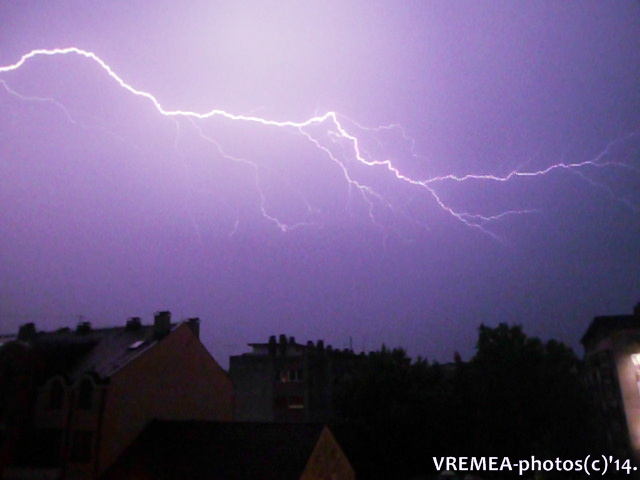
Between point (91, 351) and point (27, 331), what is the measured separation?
587 cm

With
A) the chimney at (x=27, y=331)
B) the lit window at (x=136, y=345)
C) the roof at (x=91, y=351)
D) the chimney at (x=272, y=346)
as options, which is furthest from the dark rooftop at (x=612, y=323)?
the chimney at (x=27, y=331)

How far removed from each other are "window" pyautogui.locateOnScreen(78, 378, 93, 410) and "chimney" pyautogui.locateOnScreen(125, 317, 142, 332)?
4.69m

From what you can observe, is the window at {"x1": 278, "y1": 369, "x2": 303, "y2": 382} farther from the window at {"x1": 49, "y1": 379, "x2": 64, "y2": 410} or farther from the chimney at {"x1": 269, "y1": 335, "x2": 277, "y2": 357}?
the window at {"x1": 49, "y1": 379, "x2": 64, "y2": 410}

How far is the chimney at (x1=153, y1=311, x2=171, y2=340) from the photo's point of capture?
22.7 meters

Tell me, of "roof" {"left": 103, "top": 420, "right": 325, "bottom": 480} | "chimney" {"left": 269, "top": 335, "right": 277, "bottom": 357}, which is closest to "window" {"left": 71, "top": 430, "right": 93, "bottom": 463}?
"roof" {"left": 103, "top": 420, "right": 325, "bottom": 480}

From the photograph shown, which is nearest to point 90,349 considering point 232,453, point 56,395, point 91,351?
point 91,351

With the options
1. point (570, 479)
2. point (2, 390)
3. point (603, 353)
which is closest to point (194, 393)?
point (2, 390)

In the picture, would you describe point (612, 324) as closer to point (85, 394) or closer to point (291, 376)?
point (291, 376)

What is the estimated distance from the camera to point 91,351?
23.4 meters

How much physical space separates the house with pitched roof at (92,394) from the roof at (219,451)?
960mm

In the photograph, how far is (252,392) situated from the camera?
139 feet

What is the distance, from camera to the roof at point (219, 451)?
55.3ft

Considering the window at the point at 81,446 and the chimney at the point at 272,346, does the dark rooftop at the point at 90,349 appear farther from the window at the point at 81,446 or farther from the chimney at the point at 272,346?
the chimney at the point at 272,346

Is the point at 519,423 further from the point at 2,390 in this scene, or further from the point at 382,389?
the point at 2,390
